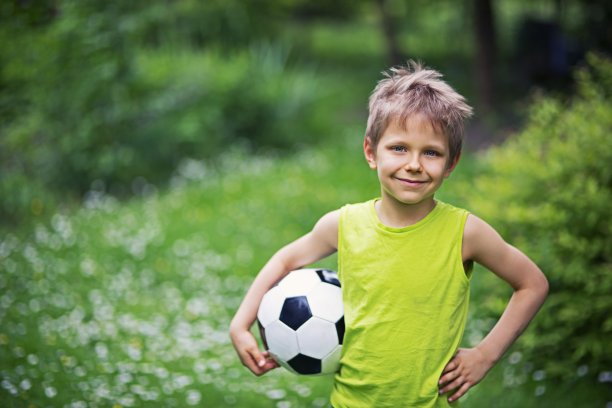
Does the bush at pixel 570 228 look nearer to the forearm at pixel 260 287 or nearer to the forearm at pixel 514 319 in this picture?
the forearm at pixel 514 319

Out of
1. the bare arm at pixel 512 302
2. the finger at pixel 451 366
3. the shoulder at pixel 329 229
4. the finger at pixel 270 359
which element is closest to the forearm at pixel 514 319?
the bare arm at pixel 512 302

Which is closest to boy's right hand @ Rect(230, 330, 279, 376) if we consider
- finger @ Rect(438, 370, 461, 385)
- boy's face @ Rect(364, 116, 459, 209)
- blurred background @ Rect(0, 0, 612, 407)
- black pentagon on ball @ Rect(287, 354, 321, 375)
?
black pentagon on ball @ Rect(287, 354, 321, 375)

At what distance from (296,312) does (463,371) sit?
0.60 m

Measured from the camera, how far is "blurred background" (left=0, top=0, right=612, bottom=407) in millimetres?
3562

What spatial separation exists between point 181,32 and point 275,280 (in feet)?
36.8

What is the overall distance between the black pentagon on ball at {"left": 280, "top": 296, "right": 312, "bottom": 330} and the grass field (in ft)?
5.72

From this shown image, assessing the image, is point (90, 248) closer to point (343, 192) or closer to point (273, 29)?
point (343, 192)

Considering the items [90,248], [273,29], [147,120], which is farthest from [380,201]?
[273,29]

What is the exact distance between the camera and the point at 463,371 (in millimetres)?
1937

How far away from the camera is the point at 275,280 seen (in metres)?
2.16

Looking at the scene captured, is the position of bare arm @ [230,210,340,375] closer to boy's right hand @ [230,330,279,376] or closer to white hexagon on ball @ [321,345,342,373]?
boy's right hand @ [230,330,279,376]

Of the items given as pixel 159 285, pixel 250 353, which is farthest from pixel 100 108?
pixel 250 353

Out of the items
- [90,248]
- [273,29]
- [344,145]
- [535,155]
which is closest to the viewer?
[535,155]

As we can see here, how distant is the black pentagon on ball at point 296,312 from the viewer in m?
2.08
